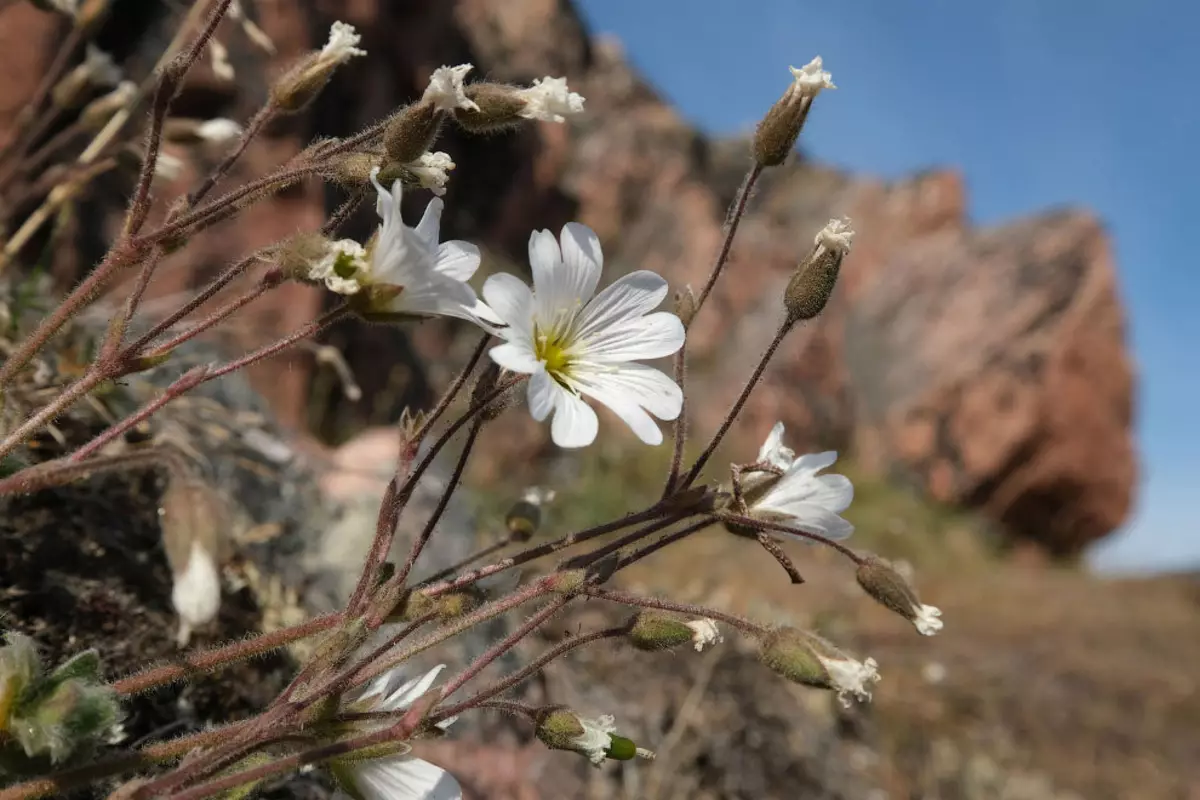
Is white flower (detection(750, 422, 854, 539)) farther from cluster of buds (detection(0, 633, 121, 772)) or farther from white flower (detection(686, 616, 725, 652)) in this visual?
cluster of buds (detection(0, 633, 121, 772))

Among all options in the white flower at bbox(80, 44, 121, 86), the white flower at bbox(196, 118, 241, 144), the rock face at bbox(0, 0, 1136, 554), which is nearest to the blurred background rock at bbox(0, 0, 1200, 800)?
the rock face at bbox(0, 0, 1136, 554)

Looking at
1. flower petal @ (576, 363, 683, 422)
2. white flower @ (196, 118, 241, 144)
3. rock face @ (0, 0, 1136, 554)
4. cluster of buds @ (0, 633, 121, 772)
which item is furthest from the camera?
rock face @ (0, 0, 1136, 554)

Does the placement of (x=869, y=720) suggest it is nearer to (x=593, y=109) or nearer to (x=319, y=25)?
(x=319, y=25)

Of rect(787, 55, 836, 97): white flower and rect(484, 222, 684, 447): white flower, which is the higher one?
rect(787, 55, 836, 97): white flower

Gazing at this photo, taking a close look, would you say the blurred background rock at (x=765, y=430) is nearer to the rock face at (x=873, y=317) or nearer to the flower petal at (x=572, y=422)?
the rock face at (x=873, y=317)

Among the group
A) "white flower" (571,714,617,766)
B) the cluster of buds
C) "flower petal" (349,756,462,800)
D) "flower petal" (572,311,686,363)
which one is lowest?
the cluster of buds

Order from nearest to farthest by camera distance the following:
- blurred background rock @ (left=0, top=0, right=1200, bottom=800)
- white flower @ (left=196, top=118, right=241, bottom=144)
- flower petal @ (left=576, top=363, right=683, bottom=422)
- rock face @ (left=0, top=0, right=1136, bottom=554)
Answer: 1. flower petal @ (left=576, top=363, right=683, bottom=422)
2. white flower @ (left=196, top=118, right=241, bottom=144)
3. blurred background rock @ (left=0, top=0, right=1200, bottom=800)
4. rock face @ (left=0, top=0, right=1136, bottom=554)

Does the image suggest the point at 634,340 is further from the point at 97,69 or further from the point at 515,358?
the point at 97,69

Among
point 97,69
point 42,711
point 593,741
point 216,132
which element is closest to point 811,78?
point 593,741
